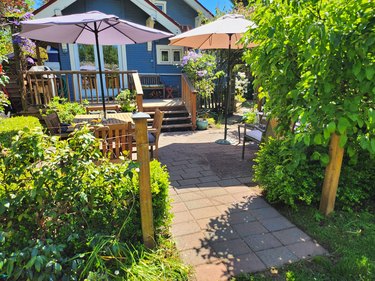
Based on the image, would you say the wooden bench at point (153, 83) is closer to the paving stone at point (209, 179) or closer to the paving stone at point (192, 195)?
the paving stone at point (209, 179)

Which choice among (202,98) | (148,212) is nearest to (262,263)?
(148,212)

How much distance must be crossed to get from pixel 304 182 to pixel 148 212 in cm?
178

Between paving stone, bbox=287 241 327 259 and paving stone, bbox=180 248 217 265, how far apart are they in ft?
2.40

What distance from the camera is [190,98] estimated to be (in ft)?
23.9

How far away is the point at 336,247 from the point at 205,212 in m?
1.32

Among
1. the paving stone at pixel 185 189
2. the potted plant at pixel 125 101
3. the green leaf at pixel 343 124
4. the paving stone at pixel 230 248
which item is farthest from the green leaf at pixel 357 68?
the potted plant at pixel 125 101

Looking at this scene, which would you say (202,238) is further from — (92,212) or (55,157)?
(55,157)

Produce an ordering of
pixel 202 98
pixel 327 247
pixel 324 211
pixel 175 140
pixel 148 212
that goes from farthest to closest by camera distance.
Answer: pixel 202 98, pixel 175 140, pixel 324 211, pixel 327 247, pixel 148 212

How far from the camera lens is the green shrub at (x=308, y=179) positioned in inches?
113

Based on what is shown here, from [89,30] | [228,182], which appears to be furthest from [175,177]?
[89,30]

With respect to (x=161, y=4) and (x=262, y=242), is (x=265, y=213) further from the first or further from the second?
(x=161, y=4)

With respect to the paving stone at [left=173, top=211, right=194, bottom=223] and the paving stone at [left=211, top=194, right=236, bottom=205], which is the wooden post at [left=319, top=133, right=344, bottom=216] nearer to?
the paving stone at [left=211, top=194, right=236, bottom=205]

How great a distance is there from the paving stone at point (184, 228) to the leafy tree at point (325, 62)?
4.39 feet

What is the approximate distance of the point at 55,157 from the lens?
1988 millimetres
